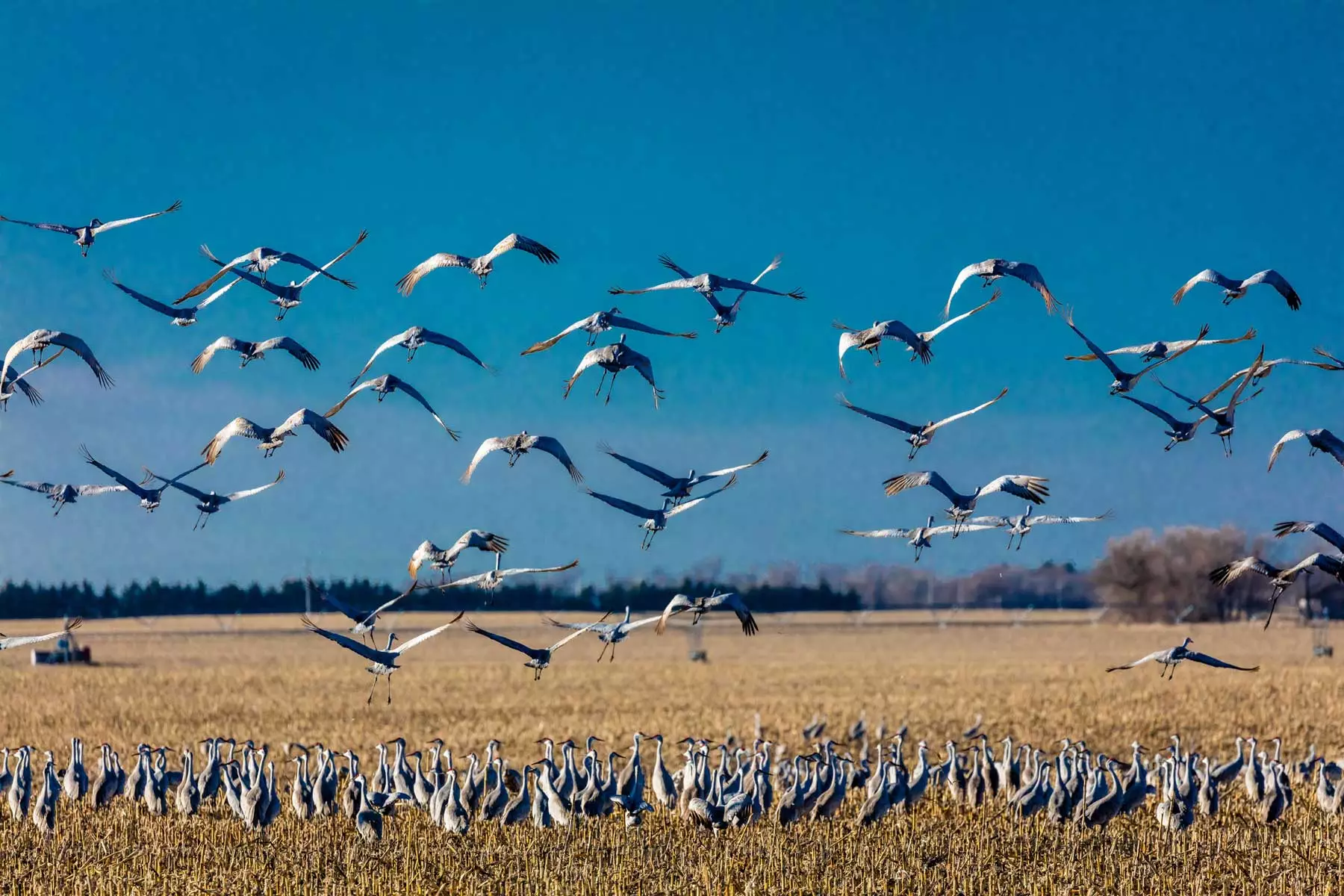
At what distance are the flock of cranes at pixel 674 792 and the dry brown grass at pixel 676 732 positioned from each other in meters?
0.30

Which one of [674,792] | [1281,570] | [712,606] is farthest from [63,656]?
Result: [1281,570]

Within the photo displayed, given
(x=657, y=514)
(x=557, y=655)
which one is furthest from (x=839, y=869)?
(x=557, y=655)

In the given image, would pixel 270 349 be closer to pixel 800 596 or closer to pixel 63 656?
Result: pixel 63 656

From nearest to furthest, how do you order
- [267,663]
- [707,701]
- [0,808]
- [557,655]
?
[0,808], [707,701], [267,663], [557,655]

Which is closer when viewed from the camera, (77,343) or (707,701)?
(77,343)

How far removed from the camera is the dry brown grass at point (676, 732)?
15789 mm

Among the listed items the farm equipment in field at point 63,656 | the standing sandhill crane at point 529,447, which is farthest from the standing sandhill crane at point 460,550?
the farm equipment in field at point 63,656

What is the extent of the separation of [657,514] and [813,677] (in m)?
39.1

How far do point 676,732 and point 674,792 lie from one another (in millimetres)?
11468

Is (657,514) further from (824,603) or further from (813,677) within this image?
(824,603)

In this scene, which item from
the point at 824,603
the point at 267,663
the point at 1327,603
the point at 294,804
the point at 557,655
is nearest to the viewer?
the point at 294,804

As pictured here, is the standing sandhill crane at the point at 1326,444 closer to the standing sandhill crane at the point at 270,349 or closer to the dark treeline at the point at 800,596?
the standing sandhill crane at the point at 270,349

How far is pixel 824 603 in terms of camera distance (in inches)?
5694

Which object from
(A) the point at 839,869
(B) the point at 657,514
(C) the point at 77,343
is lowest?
(A) the point at 839,869
